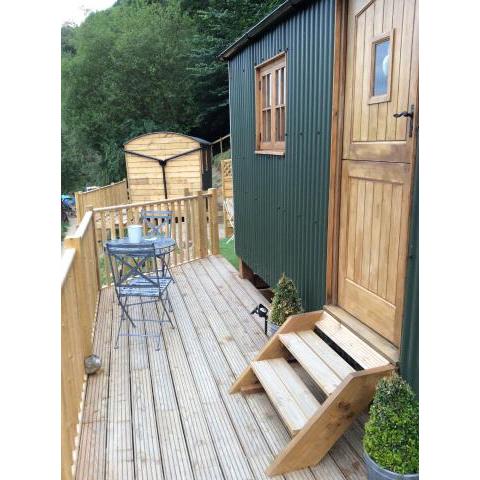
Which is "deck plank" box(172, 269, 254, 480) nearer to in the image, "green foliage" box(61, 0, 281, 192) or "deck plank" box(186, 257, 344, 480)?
"deck plank" box(186, 257, 344, 480)

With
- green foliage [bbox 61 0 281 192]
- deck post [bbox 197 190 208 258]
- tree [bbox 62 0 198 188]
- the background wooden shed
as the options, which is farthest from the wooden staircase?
tree [bbox 62 0 198 188]

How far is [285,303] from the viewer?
3.65m

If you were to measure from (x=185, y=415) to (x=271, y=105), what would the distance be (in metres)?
3.10

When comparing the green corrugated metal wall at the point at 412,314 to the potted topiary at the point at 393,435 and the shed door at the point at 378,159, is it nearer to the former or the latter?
the shed door at the point at 378,159

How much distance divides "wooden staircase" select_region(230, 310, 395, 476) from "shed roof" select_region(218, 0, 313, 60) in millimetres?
2497

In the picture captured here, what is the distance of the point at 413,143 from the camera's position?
2186mm

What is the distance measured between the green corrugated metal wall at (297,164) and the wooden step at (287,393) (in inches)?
26.8

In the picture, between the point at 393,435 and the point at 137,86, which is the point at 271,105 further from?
the point at 137,86

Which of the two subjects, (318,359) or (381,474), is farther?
(318,359)

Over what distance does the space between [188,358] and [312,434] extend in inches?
63.1

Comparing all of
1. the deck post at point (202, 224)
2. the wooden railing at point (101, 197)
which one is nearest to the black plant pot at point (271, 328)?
the deck post at point (202, 224)

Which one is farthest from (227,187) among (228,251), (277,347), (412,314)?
(412,314)
